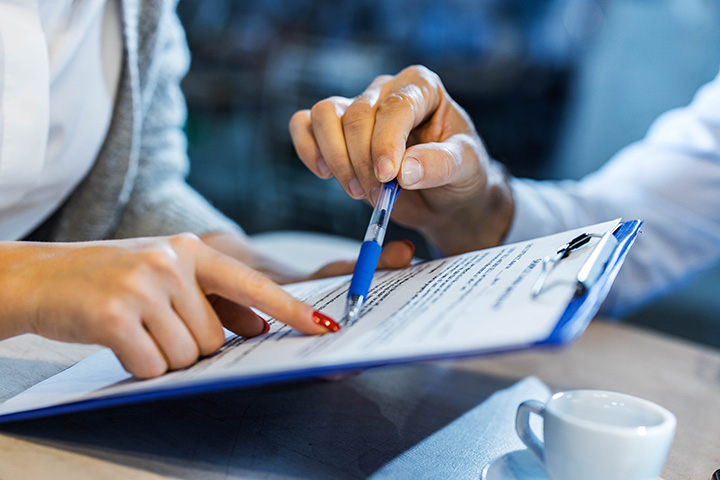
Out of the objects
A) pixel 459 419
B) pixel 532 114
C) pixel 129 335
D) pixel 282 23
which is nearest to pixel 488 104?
pixel 532 114

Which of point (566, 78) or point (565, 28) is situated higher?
point (565, 28)

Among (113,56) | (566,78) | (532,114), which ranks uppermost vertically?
(113,56)

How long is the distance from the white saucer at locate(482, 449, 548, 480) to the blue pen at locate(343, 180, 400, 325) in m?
0.12

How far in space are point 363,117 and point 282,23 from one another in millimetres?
2267

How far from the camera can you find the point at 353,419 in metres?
0.46

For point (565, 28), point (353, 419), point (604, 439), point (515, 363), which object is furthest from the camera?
point (565, 28)

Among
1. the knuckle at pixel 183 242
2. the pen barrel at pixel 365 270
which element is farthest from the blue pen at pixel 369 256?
the knuckle at pixel 183 242

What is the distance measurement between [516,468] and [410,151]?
239 millimetres

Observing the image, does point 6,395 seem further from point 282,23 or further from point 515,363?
point 282,23

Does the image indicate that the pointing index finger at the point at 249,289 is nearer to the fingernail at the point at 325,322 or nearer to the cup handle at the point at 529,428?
the fingernail at the point at 325,322

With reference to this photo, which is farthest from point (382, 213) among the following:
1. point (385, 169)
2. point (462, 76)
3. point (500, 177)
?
point (462, 76)

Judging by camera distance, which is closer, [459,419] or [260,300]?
[260,300]

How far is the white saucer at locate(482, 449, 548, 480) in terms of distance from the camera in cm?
37

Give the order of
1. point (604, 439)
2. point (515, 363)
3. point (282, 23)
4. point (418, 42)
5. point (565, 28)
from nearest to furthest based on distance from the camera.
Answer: point (604, 439) < point (515, 363) < point (565, 28) < point (418, 42) < point (282, 23)
